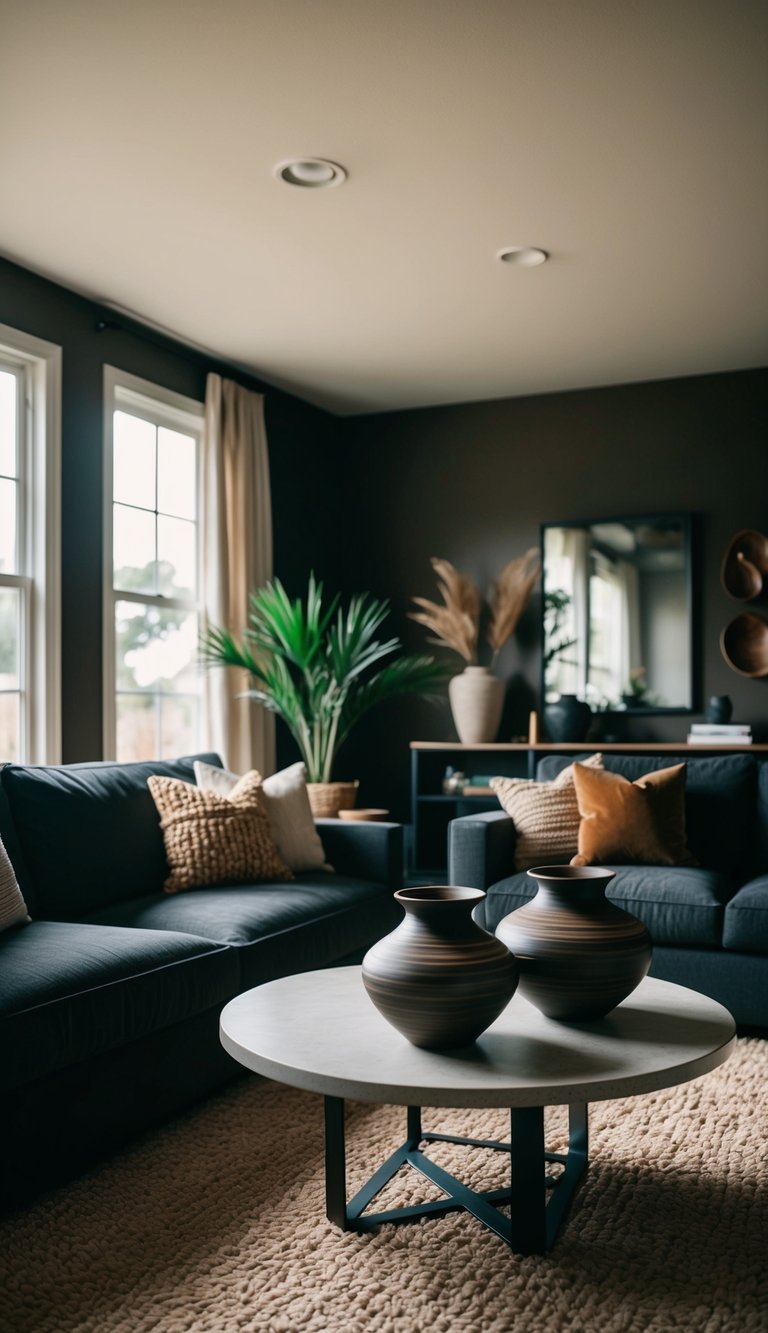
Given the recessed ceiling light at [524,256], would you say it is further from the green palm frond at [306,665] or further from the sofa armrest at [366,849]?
the sofa armrest at [366,849]

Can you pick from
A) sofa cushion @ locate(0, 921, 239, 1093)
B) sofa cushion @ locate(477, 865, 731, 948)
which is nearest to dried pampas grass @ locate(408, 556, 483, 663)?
sofa cushion @ locate(477, 865, 731, 948)

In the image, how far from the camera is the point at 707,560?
5684 mm

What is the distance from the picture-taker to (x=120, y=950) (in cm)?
257

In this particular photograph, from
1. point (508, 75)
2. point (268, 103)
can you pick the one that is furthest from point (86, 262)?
point (508, 75)

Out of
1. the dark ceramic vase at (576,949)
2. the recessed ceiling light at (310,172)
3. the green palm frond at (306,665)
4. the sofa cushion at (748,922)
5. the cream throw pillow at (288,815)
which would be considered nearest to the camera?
the dark ceramic vase at (576,949)

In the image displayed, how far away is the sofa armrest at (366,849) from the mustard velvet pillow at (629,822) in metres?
0.61

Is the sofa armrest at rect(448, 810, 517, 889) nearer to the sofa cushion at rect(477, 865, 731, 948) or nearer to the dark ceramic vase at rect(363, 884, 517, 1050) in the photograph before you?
the sofa cushion at rect(477, 865, 731, 948)

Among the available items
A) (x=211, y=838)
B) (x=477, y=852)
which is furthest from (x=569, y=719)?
(x=211, y=838)

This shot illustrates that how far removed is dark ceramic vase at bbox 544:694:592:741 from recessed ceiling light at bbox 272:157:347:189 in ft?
9.62

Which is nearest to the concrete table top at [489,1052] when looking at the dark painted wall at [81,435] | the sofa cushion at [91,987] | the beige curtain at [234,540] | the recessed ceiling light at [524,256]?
the sofa cushion at [91,987]

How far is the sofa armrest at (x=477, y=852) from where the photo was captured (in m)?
3.77

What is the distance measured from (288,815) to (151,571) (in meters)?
1.67

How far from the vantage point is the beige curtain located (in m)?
5.20

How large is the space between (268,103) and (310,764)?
9.92ft
